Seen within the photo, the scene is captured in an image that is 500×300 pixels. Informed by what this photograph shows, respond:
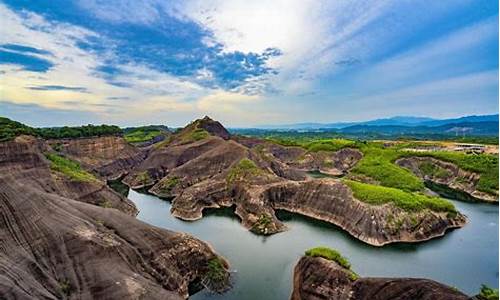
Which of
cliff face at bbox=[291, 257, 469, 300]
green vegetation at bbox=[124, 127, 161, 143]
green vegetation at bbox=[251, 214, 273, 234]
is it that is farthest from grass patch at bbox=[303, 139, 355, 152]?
cliff face at bbox=[291, 257, 469, 300]

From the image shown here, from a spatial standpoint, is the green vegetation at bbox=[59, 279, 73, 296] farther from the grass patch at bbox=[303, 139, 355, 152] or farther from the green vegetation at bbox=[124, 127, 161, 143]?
the green vegetation at bbox=[124, 127, 161, 143]

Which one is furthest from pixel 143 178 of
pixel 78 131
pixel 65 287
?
pixel 65 287

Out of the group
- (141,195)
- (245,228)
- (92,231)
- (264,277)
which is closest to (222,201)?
(245,228)

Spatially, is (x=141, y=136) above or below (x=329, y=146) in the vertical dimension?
below

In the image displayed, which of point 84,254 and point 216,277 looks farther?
point 216,277

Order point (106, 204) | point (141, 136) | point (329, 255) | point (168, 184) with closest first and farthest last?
point (329, 255)
point (106, 204)
point (168, 184)
point (141, 136)

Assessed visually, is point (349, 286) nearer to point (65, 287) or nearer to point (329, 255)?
point (329, 255)

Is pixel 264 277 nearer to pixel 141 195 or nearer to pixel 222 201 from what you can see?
pixel 222 201
